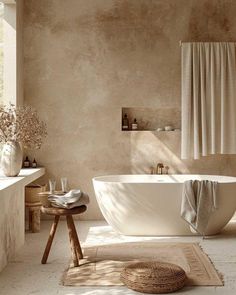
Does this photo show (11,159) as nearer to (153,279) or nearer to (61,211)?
(61,211)

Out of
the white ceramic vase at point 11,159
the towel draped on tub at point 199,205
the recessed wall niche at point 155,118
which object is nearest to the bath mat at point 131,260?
the towel draped on tub at point 199,205

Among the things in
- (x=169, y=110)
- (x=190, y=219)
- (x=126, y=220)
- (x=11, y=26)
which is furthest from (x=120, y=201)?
(x=11, y=26)

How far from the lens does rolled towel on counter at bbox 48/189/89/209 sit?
12.1 feet

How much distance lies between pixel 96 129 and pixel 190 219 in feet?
5.73

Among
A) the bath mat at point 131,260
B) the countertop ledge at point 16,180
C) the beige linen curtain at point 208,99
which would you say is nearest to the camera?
the bath mat at point 131,260

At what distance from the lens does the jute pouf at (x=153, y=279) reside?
10.2 ft

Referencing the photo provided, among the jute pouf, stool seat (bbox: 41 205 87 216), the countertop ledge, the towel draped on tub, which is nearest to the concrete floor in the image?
the jute pouf

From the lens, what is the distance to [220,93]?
573 cm

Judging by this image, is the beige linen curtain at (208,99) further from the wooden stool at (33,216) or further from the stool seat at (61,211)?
the stool seat at (61,211)

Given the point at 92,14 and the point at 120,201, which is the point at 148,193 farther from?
the point at 92,14

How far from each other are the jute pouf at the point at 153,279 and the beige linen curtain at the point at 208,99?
8.44 ft

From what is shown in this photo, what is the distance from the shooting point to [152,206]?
475cm

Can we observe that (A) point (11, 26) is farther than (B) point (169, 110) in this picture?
No

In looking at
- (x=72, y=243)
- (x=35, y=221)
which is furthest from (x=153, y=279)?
(x=35, y=221)
